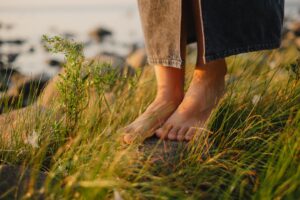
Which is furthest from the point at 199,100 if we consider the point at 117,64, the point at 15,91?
the point at 117,64

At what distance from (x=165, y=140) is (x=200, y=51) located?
0.39 metres

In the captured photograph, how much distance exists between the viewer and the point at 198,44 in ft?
7.20

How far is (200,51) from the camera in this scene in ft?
7.16

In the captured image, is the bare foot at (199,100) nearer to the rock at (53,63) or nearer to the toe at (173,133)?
the toe at (173,133)

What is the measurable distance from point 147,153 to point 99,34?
865 centimetres

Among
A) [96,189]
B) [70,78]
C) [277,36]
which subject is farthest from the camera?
[277,36]

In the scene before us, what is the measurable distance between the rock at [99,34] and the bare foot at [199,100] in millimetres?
7867

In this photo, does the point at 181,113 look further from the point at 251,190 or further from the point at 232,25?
the point at 251,190

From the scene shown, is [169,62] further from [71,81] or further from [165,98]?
[71,81]

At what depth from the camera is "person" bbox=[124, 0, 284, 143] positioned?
2.11 meters

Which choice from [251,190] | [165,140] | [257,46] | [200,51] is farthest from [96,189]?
[257,46]

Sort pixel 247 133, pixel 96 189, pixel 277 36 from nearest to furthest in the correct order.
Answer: pixel 96 189, pixel 247 133, pixel 277 36

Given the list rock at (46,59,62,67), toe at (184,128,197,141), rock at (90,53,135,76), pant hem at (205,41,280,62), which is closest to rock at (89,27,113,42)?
rock at (46,59,62,67)

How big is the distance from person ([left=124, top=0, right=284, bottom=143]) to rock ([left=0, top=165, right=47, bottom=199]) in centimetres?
50
